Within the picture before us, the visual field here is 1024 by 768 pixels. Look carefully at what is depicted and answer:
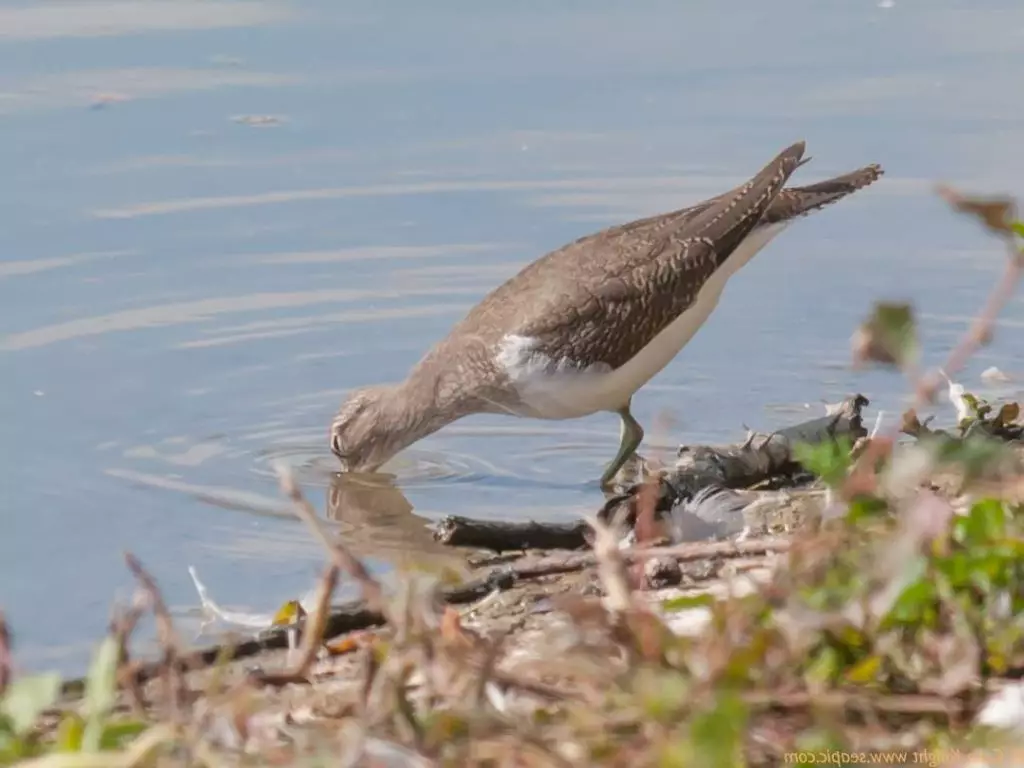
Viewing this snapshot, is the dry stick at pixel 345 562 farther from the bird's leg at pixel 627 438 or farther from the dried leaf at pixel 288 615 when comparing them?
the bird's leg at pixel 627 438

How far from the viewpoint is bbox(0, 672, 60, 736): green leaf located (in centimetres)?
300

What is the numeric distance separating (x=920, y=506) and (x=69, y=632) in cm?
336

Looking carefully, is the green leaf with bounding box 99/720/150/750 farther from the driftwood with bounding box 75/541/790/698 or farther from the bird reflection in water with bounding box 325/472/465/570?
the bird reflection in water with bounding box 325/472/465/570

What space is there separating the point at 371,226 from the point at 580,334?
2.36 meters

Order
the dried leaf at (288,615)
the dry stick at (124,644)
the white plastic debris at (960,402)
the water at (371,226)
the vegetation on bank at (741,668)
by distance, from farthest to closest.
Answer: the water at (371,226) < the white plastic debris at (960,402) < the dried leaf at (288,615) < the dry stick at (124,644) < the vegetation on bank at (741,668)

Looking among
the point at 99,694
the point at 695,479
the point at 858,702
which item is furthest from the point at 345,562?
the point at 695,479

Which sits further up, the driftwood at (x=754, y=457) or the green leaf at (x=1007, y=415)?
the green leaf at (x=1007, y=415)

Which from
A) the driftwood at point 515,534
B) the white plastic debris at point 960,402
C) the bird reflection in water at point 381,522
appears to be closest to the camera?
the driftwood at point 515,534

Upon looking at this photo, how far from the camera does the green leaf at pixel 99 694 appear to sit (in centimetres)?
295

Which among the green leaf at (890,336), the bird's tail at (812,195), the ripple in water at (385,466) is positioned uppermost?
the green leaf at (890,336)

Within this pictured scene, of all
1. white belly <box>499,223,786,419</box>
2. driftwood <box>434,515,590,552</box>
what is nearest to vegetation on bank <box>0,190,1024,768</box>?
driftwood <box>434,515,590,552</box>

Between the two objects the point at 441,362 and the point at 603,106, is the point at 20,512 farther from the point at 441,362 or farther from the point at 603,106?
the point at 603,106

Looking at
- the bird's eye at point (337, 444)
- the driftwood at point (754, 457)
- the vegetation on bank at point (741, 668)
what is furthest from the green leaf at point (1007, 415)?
the vegetation on bank at point (741, 668)

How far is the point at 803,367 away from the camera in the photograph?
26.5 ft
